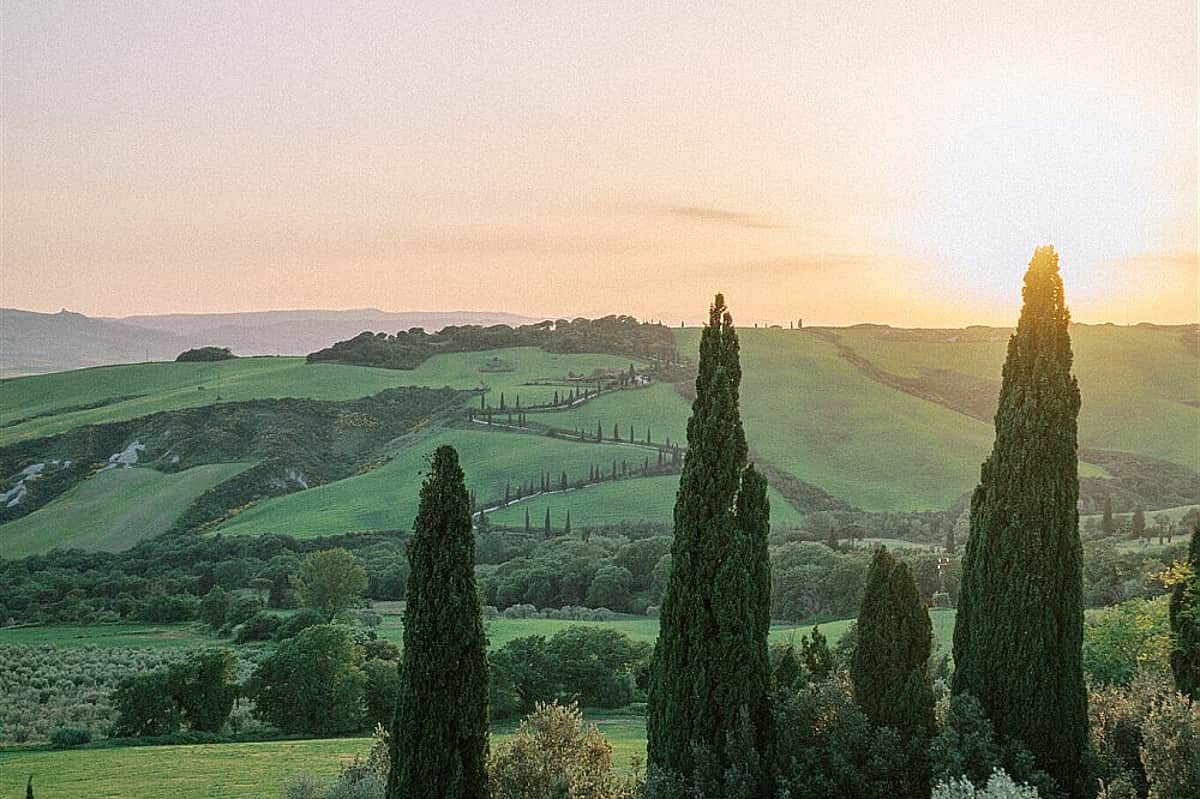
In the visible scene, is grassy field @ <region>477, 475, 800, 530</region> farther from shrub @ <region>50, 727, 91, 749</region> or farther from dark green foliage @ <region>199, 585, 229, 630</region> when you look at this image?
shrub @ <region>50, 727, 91, 749</region>

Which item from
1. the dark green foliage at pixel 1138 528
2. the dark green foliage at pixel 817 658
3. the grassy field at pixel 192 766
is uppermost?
the dark green foliage at pixel 817 658

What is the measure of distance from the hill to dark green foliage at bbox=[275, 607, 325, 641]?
3632cm

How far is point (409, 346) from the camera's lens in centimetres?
15325

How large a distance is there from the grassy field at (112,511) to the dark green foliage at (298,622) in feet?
147

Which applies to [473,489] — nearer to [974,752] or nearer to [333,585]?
[333,585]

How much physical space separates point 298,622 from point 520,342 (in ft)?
321

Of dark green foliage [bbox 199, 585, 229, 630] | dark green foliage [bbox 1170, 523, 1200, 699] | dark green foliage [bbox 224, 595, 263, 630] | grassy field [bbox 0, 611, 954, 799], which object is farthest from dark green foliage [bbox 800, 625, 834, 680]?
dark green foliage [bbox 199, 585, 229, 630]

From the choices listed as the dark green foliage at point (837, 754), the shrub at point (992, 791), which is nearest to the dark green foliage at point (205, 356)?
the dark green foliage at point (837, 754)

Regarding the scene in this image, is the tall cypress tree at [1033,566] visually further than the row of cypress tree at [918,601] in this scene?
No

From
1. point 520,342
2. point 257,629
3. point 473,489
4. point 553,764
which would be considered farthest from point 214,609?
point 520,342

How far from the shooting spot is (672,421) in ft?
380

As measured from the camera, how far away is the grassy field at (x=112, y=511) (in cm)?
9888

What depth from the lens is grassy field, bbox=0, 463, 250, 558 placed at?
324ft

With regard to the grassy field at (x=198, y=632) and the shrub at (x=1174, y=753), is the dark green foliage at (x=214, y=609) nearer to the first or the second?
the grassy field at (x=198, y=632)
